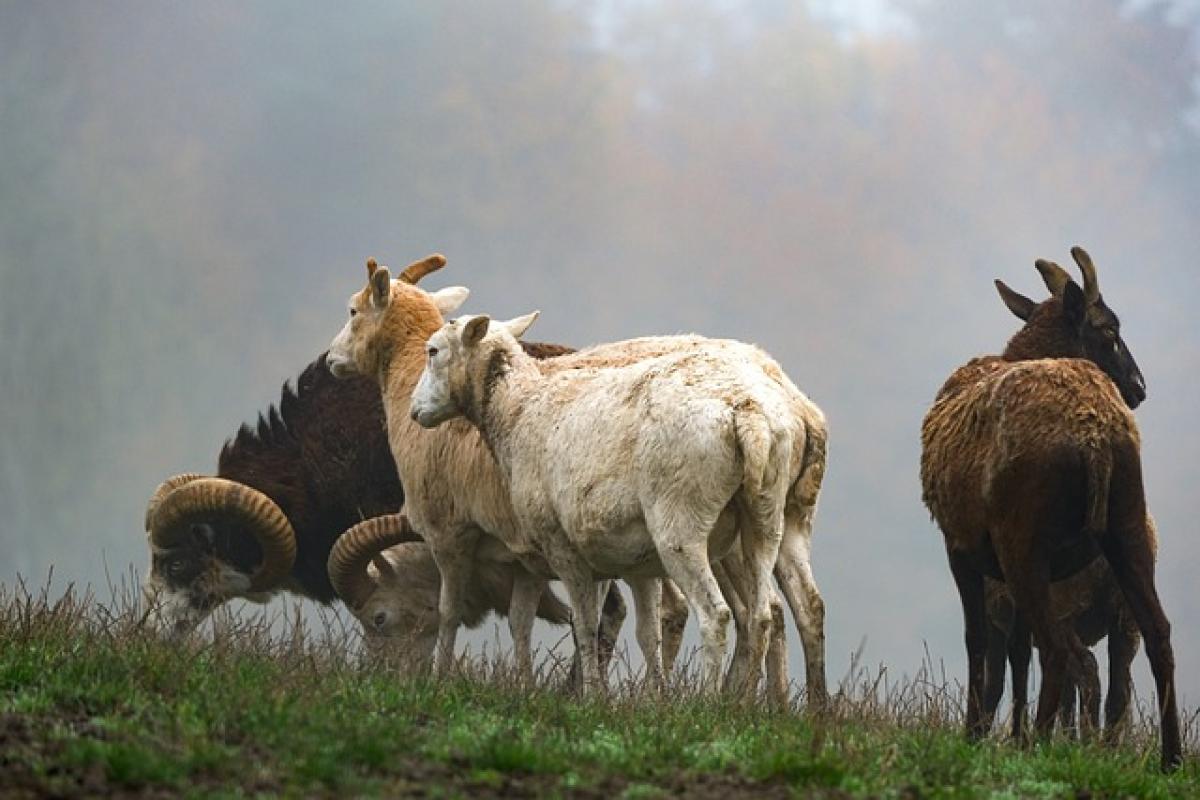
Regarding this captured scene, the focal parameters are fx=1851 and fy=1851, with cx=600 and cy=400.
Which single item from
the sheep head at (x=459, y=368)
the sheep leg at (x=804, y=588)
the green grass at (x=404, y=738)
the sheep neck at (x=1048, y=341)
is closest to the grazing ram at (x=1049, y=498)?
the green grass at (x=404, y=738)

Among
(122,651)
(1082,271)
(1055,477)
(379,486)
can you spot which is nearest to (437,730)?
(122,651)

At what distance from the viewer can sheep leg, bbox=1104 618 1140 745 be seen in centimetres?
1425

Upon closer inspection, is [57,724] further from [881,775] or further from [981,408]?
[981,408]

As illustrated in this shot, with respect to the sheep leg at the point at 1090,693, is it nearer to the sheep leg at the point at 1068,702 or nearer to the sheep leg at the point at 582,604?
the sheep leg at the point at 1068,702

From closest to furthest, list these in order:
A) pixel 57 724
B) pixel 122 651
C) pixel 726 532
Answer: pixel 57 724
pixel 122 651
pixel 726 532

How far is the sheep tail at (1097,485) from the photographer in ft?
36.0

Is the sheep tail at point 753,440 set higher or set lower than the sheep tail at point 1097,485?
higher

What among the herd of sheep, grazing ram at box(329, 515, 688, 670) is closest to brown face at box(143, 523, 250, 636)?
the herd of sheep

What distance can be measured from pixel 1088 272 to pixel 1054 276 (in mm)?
284

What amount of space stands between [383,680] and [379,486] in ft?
23.6

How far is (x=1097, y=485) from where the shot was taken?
1098 cm

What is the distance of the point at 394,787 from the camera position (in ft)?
26.2

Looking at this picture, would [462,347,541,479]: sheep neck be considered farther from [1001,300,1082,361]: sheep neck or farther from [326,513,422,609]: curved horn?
[1001,300,1082,361]: sheep neck

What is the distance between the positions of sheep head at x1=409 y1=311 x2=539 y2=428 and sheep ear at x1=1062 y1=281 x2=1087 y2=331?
4137 millimetres
